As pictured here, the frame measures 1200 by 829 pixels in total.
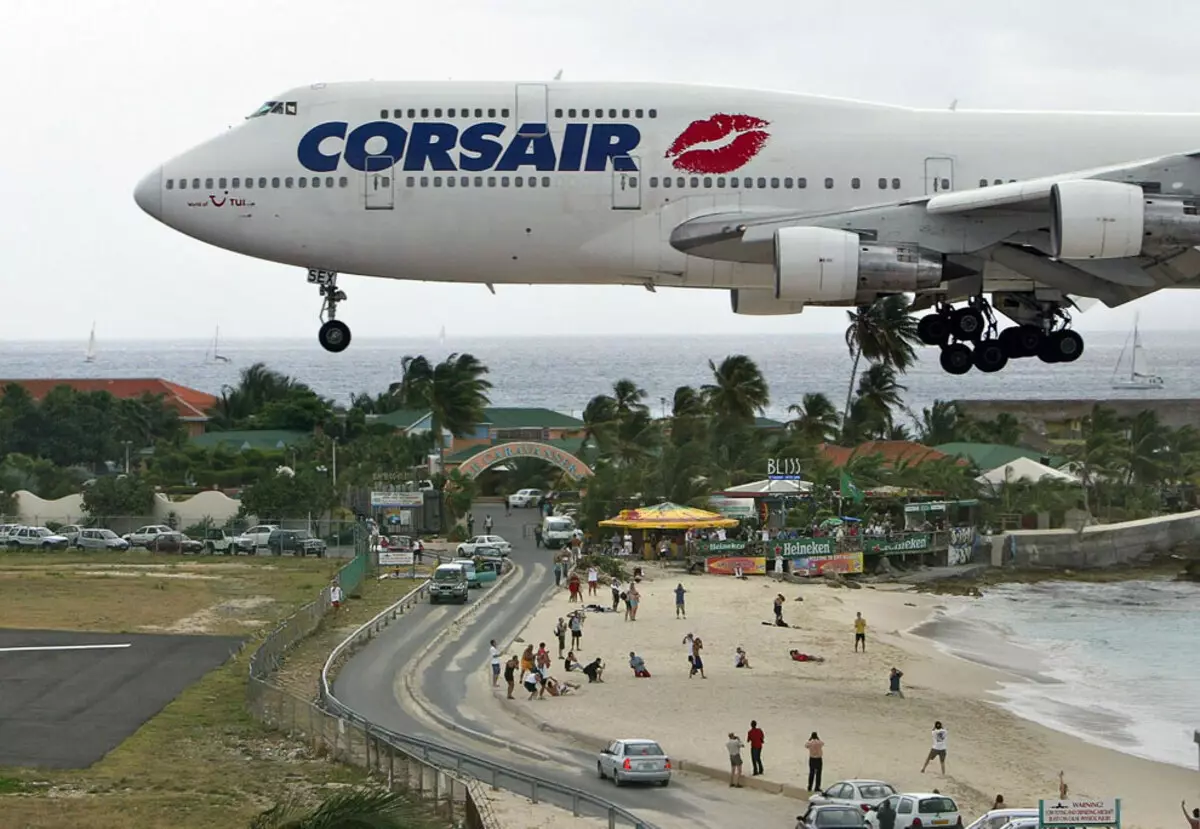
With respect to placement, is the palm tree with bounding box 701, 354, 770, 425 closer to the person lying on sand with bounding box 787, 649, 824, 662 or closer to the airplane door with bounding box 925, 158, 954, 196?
the person lying on sand with bounding box 787, 649, 824, 662

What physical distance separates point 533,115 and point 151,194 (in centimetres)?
881

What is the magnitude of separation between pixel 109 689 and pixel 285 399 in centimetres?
9383

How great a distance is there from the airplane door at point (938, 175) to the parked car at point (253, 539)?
5075cm

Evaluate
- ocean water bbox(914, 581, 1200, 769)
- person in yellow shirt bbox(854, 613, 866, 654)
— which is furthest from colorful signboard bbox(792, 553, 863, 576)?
person in yellow shirt bbox(854, 613, 866, 654)

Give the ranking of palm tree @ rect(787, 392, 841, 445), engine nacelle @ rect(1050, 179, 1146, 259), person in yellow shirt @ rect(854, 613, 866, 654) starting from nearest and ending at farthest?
engine nacelle @ rect(1050, 179, 1146, 259)
person in yellow shirt @ rect(854, 613, 866, 654)
palm tree @ rect(787, 392, 841, 445)

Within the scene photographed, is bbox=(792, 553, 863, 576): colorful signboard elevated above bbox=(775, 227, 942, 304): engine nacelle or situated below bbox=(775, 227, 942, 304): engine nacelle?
below

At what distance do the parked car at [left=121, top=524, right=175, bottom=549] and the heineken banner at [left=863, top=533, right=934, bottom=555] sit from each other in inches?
1316

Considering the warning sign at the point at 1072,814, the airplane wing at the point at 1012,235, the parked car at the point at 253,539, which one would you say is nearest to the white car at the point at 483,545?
the parked car at the point at 253,539

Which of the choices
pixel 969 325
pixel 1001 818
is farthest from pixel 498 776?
pixel 969 325

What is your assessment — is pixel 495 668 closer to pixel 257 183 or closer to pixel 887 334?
pixel 257 183

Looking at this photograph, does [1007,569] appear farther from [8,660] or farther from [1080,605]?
[8,660]

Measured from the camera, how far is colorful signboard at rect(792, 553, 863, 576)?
83688 mm

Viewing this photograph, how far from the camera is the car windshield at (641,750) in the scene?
41.3 m

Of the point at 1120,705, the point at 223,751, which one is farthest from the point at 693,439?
the point at 223,751
